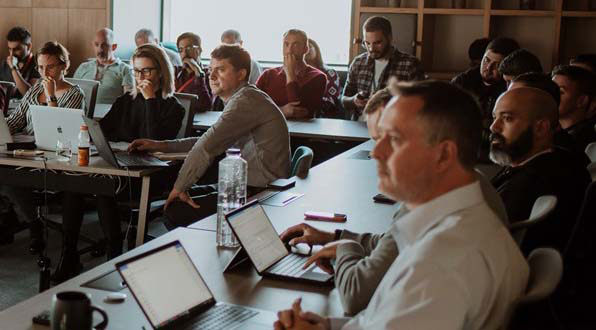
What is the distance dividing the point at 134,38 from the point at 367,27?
12.1 ft

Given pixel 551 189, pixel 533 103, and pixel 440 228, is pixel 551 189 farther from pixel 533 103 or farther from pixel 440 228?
pixel 440 228

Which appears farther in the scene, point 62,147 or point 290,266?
point 62,147

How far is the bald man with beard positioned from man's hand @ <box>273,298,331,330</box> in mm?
853

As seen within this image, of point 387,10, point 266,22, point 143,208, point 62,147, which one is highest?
point 387,10

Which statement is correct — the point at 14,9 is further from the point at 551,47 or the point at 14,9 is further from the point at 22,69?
the point at 551,47

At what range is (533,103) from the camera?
302 centimetres

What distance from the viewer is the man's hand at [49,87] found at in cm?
515

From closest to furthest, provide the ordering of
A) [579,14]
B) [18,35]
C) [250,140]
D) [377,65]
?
[250,140], [377,65], [579,14], [18,35]

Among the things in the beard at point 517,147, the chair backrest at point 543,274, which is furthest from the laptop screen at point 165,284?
the beard at point 517,147

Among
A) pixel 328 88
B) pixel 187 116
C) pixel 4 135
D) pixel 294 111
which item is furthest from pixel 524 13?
pixel 4 135

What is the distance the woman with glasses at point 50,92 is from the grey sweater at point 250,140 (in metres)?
1.48

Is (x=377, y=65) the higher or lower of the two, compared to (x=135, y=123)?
higher

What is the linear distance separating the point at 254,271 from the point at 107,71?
19.6 feet

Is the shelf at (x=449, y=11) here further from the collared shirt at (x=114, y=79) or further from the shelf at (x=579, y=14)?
the collared shirt at (x=114, y=79)
